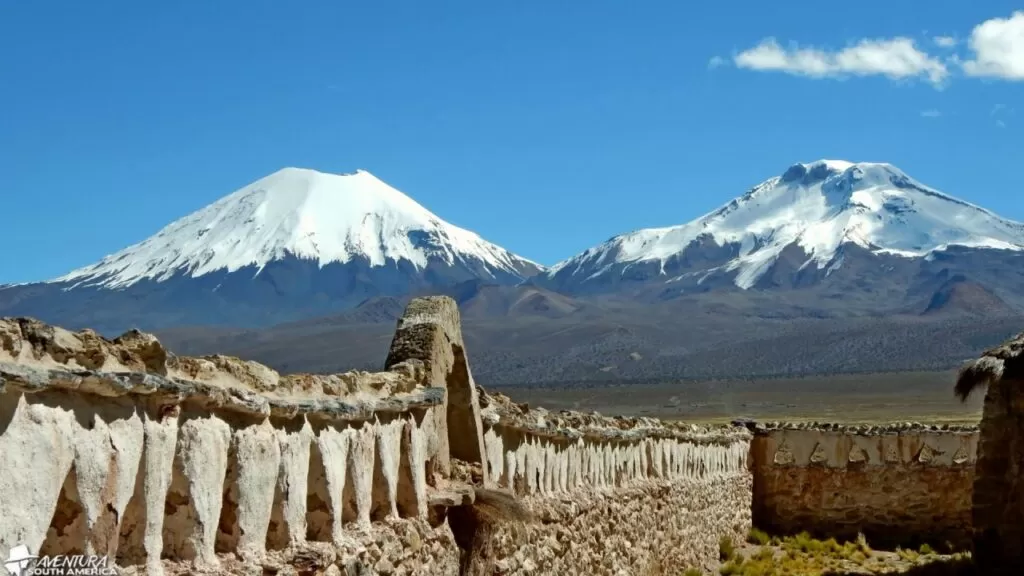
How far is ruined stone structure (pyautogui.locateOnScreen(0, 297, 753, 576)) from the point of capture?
5000mm

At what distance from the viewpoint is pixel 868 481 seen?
920 inches

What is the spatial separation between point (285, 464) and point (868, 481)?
18.1m

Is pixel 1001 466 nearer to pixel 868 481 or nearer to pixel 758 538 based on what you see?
pixel 758 538

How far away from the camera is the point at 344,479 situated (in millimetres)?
7418

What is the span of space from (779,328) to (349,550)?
16993 centimetres

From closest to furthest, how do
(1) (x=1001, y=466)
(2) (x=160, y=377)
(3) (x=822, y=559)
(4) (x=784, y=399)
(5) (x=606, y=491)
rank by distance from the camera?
1. (2) (x=160, y=377)
2. (5) (x=606, y=491)
3. (1) (x=1001, y=466)
4. (3) (x=822, y=559)
5. (4) (x=784, y=399)

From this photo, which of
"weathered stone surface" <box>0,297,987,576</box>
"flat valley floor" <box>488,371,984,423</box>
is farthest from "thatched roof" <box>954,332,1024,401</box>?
"flat valley floor" <box>488,371,984,423</box>

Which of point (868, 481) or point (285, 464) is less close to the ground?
point (285, 464)

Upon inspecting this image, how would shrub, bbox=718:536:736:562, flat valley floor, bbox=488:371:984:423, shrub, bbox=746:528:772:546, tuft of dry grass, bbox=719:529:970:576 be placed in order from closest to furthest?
1. tuft of dry grass, bbox=719:529:970:576
2. shrub, bbox=718:536:736:562
3. shrub, bbox=746:528:772:546
4. flat valley floor, bbox=488:371:984:423

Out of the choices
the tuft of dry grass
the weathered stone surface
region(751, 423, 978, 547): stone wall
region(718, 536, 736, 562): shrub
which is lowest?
the tuft of dry grass

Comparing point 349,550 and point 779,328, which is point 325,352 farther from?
point 349,550

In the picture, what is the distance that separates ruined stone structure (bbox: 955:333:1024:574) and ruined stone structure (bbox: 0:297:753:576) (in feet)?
16.7

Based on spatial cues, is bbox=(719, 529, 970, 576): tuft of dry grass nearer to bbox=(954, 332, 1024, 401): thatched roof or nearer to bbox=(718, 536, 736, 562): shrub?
bbox=(718, 536, 736, 562): shrub

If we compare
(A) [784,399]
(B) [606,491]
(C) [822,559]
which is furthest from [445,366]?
(A) [784,399]
